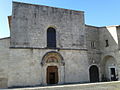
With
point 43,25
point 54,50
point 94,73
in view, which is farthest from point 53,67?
point 94,73

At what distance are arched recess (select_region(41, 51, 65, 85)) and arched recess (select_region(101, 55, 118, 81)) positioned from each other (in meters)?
6.26

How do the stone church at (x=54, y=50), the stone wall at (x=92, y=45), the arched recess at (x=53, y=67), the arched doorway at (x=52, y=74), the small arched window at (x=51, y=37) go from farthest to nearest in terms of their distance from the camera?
1. the stone wall at (x=92, y=45)
2. the small arched window at (x=51, y=37)
3. the arched doorway at (x=52, y=74)
4. the arched recess at (x=53, y=67)
5. the stone church at (x=54, y=50)

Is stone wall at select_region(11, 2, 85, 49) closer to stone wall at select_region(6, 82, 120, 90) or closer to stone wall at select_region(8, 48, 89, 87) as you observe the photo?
stone wall at select_region(8, 48, 89, 87)

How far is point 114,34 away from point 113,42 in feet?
3.28

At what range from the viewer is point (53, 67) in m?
15.3

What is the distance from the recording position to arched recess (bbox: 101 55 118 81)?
17.4m

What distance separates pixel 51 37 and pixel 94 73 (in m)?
7.31

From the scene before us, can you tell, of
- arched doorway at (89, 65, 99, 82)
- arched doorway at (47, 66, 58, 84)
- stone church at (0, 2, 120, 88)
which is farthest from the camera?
arched doorway at (89, 65, 99, 82)

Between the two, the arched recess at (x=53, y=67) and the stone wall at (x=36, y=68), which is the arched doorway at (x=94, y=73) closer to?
the stone wall at (x=36, y=68)

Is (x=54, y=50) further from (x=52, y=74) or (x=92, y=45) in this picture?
(x=92, y=45)

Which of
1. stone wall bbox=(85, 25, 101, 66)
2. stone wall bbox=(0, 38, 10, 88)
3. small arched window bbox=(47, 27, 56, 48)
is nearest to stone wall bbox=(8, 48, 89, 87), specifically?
small arched window bbox=(47, 27, 56, 48)

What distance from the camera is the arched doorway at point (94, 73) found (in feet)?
57.0

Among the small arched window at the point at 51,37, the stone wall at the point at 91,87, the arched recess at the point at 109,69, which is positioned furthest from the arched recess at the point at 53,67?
the stone wall at the point at 91,87

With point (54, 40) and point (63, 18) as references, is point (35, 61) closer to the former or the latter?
point (54, 40)
